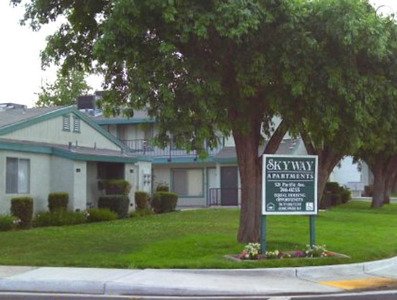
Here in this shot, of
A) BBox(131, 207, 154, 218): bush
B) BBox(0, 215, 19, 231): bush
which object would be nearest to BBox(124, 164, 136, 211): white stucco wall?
BBox(131, 207, 154, 218): bush

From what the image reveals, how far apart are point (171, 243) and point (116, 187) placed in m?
12.5

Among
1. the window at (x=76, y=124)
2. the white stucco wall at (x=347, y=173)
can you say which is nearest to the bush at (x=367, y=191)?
the white stucco wall at (x=347, y=173)

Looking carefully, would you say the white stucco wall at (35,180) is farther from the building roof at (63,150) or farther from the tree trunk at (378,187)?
the tree trunk at (378,187)

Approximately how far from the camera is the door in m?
37.6

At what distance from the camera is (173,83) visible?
13.2 meters

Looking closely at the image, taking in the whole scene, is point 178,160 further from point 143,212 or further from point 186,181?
point 143,212

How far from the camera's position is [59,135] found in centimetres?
2703

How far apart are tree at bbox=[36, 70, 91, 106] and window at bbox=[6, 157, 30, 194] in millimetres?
39644

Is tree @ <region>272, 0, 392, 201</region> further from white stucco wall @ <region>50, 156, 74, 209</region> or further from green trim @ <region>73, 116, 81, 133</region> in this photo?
green trim @ <region>73, 116, 81, 133</region>

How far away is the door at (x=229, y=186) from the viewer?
3756cm

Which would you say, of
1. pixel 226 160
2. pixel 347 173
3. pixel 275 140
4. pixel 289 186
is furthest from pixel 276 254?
pixel 347 173

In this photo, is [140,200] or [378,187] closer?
[140,200]

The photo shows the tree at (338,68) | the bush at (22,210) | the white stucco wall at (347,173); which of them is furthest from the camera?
the white stucco wall at (347,173)

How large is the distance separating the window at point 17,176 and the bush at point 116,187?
4792mm
